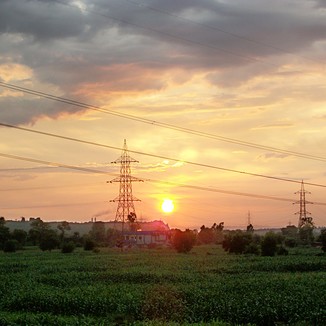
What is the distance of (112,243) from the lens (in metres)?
165

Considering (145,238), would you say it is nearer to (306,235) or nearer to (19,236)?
(19,236)

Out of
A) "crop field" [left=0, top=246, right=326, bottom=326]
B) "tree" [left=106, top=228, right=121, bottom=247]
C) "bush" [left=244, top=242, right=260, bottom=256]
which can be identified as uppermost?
"tree" [left=106, top=228, right=121, bottom=247]

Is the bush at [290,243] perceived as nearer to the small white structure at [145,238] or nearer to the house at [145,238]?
the house at [145,238]

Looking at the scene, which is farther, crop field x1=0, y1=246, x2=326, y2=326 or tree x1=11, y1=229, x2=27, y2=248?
tree x1=11, y1=229, x2=27, y2=248

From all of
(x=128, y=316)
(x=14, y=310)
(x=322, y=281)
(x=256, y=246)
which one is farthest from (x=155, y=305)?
(x=256, y=246)

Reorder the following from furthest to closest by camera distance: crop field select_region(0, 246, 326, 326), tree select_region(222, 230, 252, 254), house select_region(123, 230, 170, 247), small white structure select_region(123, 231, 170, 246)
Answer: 1. small white structure select_region(123, 231, 170, 246)
2. house select_region(123, 230, 170, 247)
3. tree select_region(222, 230, 252, 254)
4. crop field select_region(0, 246, 326, 326)

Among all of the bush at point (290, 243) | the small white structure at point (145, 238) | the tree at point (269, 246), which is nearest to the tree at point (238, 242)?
the tree at point (269, 246)

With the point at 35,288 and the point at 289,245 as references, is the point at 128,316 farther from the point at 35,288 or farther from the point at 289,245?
the point at 289,245

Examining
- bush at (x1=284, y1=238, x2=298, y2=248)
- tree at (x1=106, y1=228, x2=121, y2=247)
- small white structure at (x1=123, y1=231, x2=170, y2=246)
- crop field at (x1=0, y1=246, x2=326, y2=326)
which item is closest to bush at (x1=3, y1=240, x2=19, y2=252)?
tree at (x1=106, y1=228, x2=121, y2=247)

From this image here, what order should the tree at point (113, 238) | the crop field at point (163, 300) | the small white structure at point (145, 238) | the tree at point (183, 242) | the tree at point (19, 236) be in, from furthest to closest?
the small white structure at point (145, 238)
the tree at point (113, 238)
the tree at point (19, 236)
the tree at point (183, 242)
the crop field at point (163, 300)

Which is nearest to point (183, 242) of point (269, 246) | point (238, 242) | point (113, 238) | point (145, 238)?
point (238, 242)

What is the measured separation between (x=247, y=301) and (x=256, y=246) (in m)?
74.5

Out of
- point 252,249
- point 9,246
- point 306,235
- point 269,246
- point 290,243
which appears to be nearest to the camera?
point 269,246

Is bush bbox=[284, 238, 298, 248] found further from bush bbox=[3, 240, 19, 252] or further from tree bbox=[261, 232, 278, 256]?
bush bbox=[3, 240, 19, 252]
